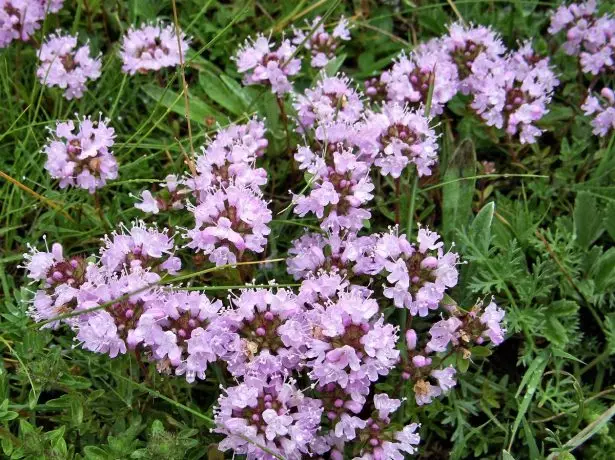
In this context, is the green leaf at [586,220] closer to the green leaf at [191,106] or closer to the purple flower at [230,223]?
the purple flower at [230,223]

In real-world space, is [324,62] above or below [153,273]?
above

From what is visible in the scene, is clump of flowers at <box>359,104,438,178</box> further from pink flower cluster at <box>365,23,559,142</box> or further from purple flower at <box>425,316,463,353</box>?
purple flower at <box>425,316,463,353</box>

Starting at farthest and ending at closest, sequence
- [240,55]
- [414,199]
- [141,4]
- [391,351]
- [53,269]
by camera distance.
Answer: [141,4], [240,55], [414,199], [53,269], [391,351]

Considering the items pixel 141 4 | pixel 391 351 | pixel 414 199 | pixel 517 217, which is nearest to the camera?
pixel 391 351

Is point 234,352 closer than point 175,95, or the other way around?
point 234,352

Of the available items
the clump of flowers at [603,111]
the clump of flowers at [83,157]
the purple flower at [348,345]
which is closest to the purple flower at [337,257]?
the purple flower at [348,345]

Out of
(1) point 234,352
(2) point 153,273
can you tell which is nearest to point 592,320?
(1) point 234,352

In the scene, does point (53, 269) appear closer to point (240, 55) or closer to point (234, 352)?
point (234, 352)

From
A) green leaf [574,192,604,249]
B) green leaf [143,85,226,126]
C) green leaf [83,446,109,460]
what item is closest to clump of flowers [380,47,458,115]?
green leaf [574,192,604,249]

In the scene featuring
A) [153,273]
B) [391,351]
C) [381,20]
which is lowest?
[391,351]
